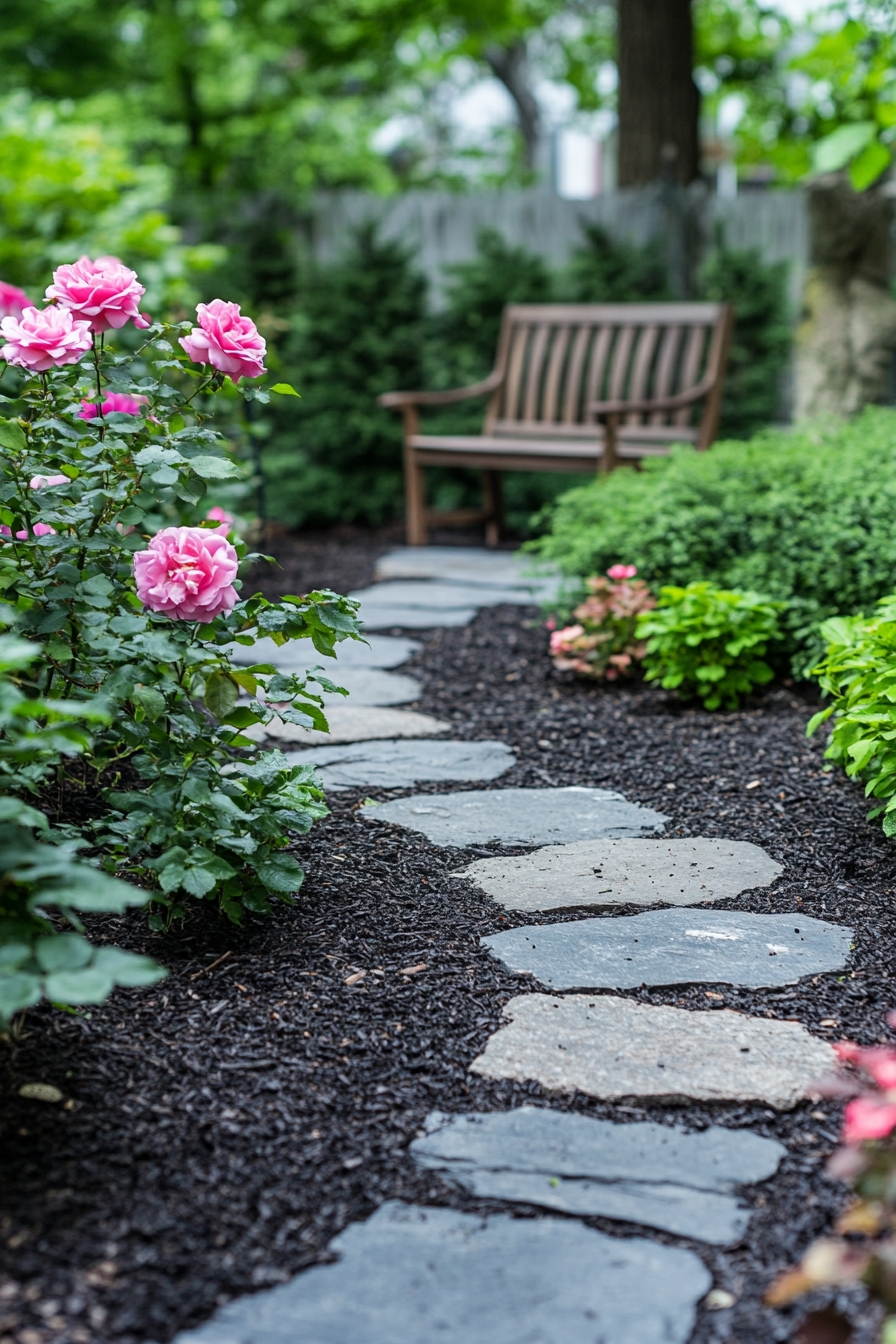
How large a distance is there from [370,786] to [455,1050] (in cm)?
121

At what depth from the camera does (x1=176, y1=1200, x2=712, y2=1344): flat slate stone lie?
1277mm

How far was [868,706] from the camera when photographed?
2.54m

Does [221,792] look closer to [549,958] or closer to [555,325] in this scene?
[549,958]

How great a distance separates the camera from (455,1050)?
1841 millimetres

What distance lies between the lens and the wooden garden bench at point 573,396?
19.6 ft

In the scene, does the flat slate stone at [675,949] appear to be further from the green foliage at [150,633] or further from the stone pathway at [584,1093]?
the green foliage at [150,633]

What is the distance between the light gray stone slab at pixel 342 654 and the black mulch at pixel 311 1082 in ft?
4.33

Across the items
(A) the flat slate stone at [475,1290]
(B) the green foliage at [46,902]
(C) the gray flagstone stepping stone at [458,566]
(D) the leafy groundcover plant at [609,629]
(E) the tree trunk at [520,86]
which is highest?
(E) the tree trunk at [520,86]

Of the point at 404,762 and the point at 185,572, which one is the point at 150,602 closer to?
the point at 185,572

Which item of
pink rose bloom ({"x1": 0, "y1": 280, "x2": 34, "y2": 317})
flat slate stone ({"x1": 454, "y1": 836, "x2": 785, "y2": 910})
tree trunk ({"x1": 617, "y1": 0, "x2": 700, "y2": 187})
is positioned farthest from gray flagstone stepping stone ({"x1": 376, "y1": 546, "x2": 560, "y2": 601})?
tree trunk ({"x1": 617, "y1": 0, "x2": 700, "y2": 187})

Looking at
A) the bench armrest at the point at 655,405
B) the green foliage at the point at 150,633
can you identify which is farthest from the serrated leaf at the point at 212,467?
the bench armrest at the point at 655,405

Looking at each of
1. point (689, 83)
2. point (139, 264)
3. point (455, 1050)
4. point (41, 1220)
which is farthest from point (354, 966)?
point (689, 83)

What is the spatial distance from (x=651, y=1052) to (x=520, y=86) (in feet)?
87.0

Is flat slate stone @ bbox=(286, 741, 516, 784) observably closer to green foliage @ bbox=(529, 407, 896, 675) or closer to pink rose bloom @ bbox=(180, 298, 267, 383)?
green foliage @ bbox=(529, 407, 896, 675)
